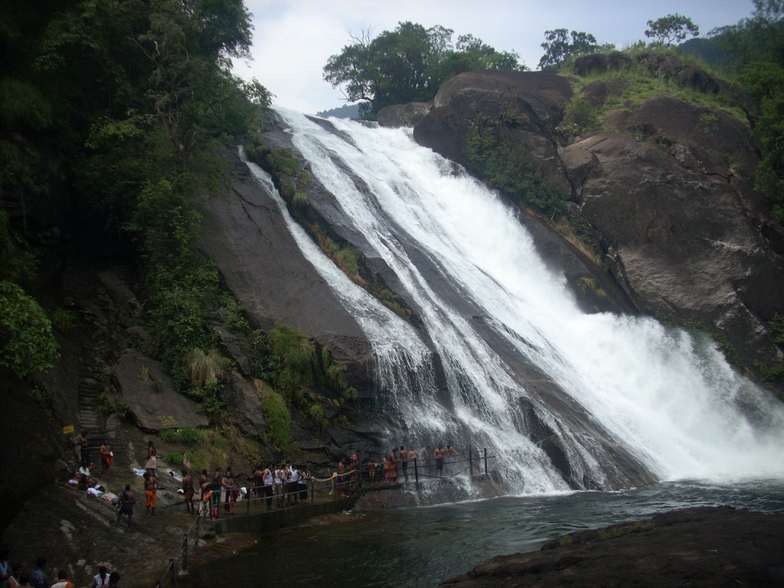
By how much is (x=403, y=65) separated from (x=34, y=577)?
171 ft

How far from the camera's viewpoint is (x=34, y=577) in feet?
27.9

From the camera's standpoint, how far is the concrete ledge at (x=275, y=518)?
1244 centimetres

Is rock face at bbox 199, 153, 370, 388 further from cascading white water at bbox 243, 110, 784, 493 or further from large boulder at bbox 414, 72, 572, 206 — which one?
large boulder at bbox 414, 72, 572, 206

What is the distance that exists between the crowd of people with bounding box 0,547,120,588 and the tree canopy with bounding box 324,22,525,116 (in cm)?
5026

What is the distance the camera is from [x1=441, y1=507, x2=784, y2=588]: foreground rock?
7328mm

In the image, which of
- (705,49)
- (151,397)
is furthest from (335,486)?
(705,49)

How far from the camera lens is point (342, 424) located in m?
17.7

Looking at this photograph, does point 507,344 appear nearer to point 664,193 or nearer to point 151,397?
point 151,397

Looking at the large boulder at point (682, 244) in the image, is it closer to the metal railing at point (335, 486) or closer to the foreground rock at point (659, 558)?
the metal railing at point (335, 486)

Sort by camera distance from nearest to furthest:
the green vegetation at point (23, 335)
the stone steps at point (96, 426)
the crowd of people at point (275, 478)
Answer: the green vegetation at point (23, 335) < the crowd of people at point (275, 478) < the stone steps at point (96, 426)

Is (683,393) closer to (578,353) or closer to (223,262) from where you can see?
(578,353)

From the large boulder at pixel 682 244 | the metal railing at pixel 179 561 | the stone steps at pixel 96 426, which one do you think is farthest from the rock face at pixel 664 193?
the metal railing at pixel 179 561

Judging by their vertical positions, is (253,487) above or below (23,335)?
below

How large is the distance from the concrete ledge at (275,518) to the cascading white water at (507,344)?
3.92 metres
